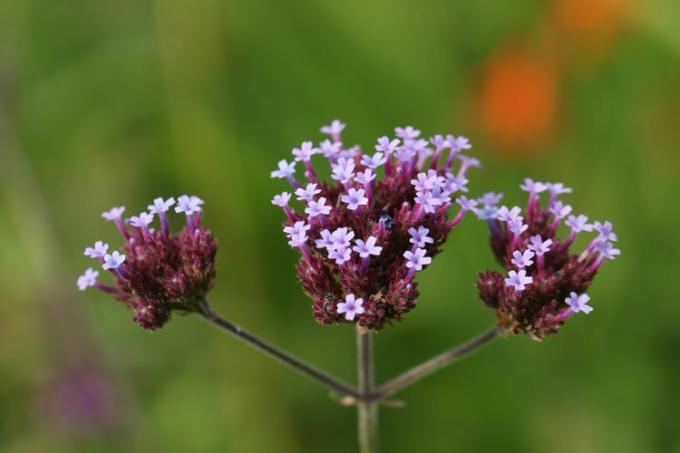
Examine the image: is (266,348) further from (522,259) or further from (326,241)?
(522,259)

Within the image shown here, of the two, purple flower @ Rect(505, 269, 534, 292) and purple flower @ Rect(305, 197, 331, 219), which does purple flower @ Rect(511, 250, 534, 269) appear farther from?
purple flower @ Rect(305, 197, 331, 219)

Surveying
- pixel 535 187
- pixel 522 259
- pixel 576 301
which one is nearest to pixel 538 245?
pixel 522 259

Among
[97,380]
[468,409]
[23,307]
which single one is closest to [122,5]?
[23,307]

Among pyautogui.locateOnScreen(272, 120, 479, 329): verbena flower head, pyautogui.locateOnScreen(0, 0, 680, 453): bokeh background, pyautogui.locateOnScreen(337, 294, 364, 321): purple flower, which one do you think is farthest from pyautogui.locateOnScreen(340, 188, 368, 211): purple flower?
pyautogui.locateOnScreen(0, 0, 680, 453): bokeh background

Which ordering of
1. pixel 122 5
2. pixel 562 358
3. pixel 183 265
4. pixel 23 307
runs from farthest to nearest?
pixel 122 5 < pixel 23 307 < pixel 562 358 < pixel 183 265

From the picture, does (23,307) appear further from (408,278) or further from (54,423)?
Result: (408,278)

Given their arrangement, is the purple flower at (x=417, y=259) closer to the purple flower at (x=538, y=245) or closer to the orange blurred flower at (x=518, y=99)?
the purple flower at (x=538, y=245)
